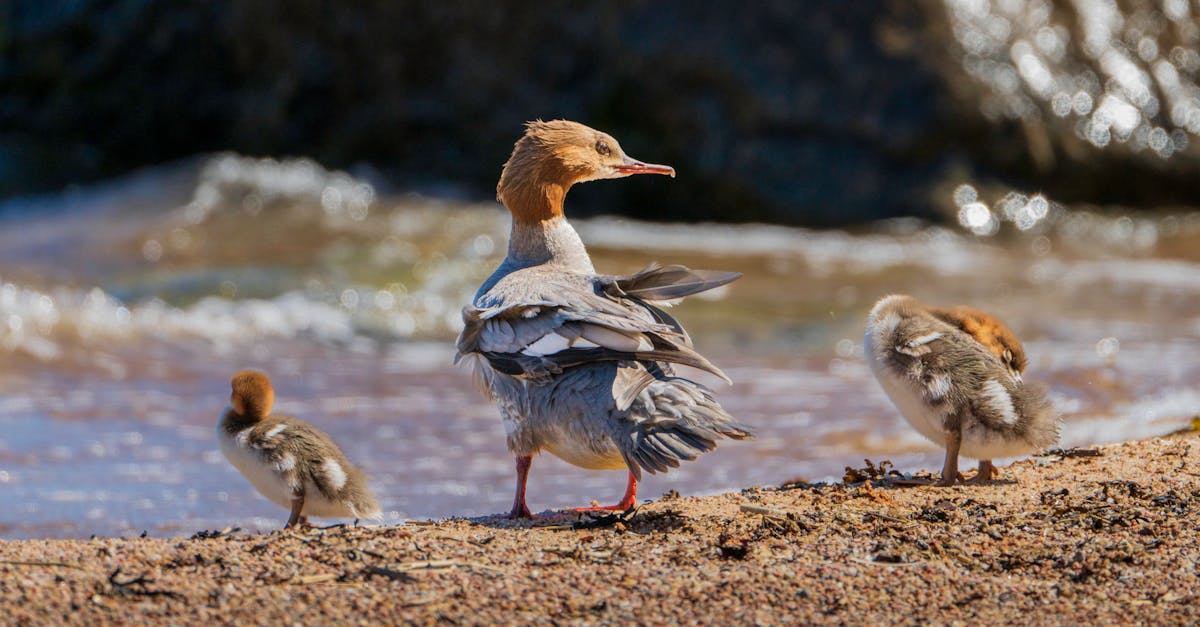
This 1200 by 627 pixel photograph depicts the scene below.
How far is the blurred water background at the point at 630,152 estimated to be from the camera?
12.2m

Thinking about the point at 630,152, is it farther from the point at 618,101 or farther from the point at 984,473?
the point at 984,473

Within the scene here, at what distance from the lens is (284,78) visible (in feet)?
52.0

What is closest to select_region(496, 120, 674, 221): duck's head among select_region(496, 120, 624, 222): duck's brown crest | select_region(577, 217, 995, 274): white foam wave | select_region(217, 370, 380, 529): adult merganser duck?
select_region(496, 120, 624, 222): duck's brown crest

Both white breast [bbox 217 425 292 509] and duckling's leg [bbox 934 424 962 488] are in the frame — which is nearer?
white breast [bbox 217 425 292 509]

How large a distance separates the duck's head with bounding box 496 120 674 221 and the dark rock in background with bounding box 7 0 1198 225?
8542 millimetres

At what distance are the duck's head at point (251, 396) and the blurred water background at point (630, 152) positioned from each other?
5114mm

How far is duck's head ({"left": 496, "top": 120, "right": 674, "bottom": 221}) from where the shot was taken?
244 inches

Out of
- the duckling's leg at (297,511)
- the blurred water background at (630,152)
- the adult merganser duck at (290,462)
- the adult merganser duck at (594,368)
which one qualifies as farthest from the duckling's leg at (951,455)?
the blurred water background at (630,152)

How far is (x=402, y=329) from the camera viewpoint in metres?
11.1

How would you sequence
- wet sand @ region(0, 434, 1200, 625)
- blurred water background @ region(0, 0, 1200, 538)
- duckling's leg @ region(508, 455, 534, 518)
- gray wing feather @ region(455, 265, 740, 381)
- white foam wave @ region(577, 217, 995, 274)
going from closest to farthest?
wet sand @ region(0, 434, 1200, 625) → gray wing feather @ region(455, 265, 740, 381) → duckling's leg @ region(508, 455, 534, 518) → blurred water background @ region(0, 0, 1200, 538) → white foam wave @ region(577, 217, 995, 274)

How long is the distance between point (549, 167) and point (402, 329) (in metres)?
5.08

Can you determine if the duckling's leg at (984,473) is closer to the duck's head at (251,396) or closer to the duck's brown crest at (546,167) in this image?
the duck's brown crest at (546,167)

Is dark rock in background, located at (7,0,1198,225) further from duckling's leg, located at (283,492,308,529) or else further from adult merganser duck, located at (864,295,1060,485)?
duckling's leg, located at (283,492,308,529)

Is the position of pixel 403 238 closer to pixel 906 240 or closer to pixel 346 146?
pixel 346 146
